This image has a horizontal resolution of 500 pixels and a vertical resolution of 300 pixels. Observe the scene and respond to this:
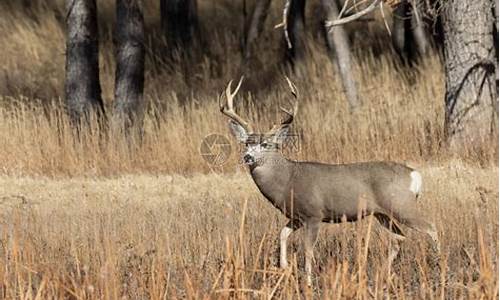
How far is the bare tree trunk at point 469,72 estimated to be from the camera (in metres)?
11.9

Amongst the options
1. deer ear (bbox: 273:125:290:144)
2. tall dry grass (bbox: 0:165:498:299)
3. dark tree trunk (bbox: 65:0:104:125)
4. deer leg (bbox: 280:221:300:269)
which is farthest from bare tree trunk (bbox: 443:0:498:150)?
dark tree trunk (bbox: 65:0:104:125)

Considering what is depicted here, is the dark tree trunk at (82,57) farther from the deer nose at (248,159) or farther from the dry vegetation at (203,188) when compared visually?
the deer nose at (248,159)

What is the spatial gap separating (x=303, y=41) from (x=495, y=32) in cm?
565

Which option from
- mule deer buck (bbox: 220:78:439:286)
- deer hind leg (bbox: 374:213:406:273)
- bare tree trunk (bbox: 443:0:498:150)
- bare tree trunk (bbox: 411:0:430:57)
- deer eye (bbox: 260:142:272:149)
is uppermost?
bare tree trunk (bbox: 411:0:430:57)

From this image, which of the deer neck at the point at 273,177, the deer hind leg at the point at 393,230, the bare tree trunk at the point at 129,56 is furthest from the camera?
the bare tree trunk at the point at 129,56

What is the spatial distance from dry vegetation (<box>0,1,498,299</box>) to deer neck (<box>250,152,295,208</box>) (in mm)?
317

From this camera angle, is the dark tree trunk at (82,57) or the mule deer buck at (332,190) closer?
the mule deer buck at (332,190)

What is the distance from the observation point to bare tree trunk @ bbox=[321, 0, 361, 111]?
48.6ft

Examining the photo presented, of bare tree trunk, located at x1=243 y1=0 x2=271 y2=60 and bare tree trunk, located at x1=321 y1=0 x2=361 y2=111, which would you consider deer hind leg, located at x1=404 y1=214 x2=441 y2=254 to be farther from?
bare tree trunk, located at x1=243 y1=0 x2=271 y2=60

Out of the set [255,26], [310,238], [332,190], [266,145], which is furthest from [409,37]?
[310,238]

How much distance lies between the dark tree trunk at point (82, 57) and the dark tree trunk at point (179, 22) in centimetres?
563

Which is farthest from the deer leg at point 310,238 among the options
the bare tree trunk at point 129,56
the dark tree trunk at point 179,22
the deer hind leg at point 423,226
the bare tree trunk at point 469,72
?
the dark tree trunk at point 179,22

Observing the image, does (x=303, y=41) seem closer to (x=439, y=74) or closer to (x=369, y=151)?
(x=439, y=74)

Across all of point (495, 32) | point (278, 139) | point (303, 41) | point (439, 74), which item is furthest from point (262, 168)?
point (303, 41)
